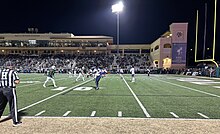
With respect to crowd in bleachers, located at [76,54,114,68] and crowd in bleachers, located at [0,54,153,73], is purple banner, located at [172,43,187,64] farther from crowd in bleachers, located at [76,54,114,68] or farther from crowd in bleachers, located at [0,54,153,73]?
crowd in bleachers, located at [76,54,114,68]

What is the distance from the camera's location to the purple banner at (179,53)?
153 feet

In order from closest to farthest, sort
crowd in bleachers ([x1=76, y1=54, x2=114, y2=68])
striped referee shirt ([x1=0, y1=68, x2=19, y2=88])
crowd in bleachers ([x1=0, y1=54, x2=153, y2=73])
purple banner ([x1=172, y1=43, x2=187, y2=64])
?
1. striped referee shirt ([x1=0, y1=68, x2=19, y2=88])
2. purple banner ([x1=172, y1=43, x2=187, y2=64])
3. crowd in bleachers ([x1=0, y1=54, x2=153, y2=73])
4. crowd in bleachers ([x1=76, y1=54, x2=114, y2=68])

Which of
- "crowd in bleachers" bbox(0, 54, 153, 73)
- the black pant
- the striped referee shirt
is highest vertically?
"crowd in bleachers" bbox(0, 54, 153, 73)

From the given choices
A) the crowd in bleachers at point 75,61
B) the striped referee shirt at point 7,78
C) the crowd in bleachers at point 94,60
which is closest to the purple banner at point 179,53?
the crowd in bleachers at point 75,61

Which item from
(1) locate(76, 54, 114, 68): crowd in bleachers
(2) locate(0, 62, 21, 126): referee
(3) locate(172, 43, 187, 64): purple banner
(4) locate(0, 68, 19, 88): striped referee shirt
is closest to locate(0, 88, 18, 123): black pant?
(2) locate(0, 62, 21, 126): referee

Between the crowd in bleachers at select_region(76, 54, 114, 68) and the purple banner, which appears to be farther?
the crowd in bleachers at select_region(76, 54, 114, 68)

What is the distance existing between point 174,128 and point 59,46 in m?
62.0

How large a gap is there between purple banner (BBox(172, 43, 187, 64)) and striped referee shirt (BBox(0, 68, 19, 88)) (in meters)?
44.9

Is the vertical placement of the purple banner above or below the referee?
above

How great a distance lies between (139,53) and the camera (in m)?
63.7

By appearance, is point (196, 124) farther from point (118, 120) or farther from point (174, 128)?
point (118, 120)

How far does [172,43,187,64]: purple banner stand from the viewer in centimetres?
4662

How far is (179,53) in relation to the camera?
46812 mm

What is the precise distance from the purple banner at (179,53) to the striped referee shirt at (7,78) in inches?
1768
